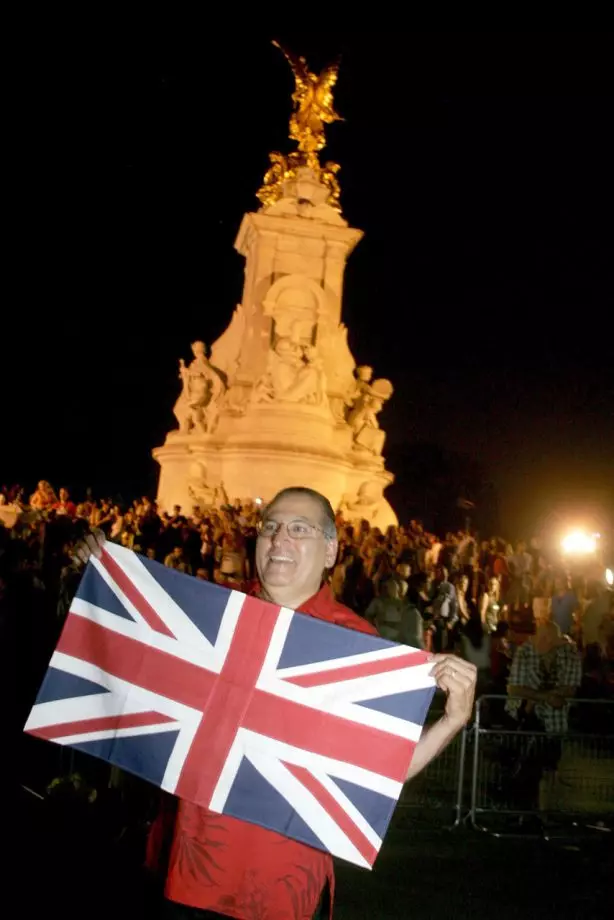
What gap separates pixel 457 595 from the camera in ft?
44.2

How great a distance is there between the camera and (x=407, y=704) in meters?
2.94

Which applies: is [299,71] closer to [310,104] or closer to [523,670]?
[310,104]

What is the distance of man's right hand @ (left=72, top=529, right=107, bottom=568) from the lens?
3379 mm

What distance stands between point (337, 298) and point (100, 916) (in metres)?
23.4

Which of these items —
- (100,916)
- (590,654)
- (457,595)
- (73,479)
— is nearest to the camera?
(100,916)

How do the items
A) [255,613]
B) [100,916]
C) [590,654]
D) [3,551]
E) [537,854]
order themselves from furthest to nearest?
[590,654], [537,854], [3,551], [100,916], [255,613]

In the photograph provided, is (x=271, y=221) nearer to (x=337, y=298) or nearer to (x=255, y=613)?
(x=337, y=298)

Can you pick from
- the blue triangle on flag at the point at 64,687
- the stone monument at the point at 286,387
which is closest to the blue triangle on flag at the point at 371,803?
the blue triangle on flag at the point at 64,687

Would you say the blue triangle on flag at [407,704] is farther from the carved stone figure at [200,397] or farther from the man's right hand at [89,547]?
the carved stone figure at [200,397]

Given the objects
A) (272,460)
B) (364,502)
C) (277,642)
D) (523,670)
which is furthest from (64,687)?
(364,502)

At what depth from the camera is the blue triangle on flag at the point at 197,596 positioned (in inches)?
123

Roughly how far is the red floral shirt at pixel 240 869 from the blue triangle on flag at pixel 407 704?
1.60ft

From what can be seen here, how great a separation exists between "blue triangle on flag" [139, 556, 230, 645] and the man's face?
171 millimetres

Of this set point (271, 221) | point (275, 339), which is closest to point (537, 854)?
point (275, 339)
